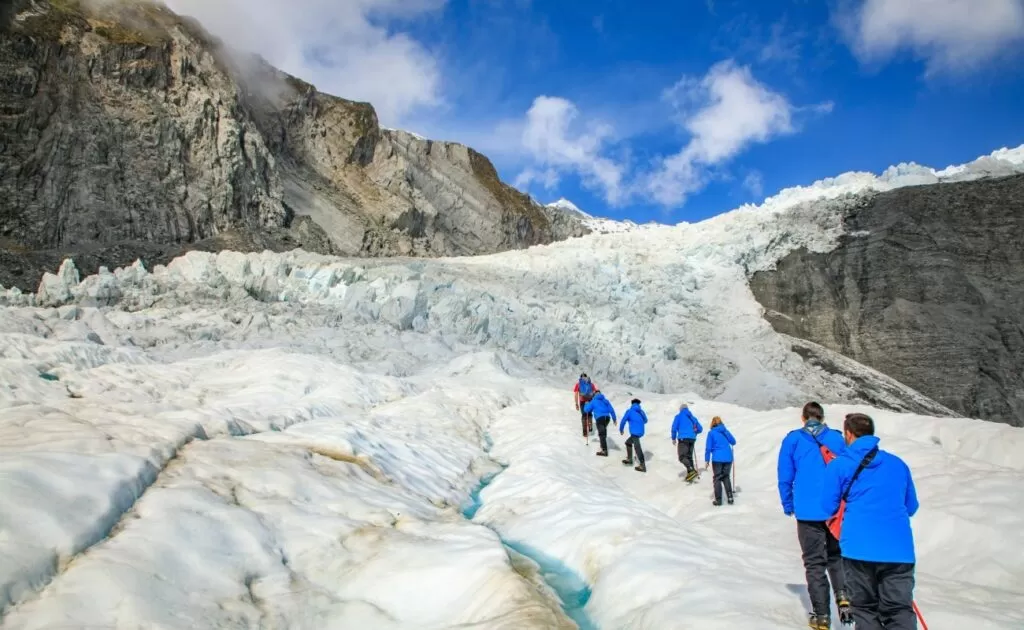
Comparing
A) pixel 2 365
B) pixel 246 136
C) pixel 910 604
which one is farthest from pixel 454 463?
pixel 246 136

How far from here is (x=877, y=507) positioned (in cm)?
356

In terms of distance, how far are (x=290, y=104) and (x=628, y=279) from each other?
34502mm

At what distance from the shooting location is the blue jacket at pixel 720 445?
26.3ft

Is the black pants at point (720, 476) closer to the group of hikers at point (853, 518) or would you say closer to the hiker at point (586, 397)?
the group of hikers at point (853, 518)

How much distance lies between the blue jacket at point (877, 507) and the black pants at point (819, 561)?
635mm

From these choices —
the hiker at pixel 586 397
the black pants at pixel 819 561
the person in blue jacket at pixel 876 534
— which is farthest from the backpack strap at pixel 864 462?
the hiker at pixel 586 397

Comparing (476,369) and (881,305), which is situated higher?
(881,305)

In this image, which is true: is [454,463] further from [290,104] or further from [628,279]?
[290,104]

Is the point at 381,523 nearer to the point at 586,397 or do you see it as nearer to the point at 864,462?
the point at 864,462

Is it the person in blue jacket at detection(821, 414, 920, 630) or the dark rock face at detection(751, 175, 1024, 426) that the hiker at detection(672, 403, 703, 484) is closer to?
the person in blue jacket at detection(821, 414, 920, 630)

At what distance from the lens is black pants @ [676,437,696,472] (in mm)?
9320

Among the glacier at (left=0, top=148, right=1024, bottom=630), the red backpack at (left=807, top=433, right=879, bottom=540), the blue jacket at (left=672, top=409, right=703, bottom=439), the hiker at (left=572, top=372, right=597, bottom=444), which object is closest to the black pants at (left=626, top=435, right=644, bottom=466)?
the glacier at (left=0, top=148, right=1024, bottom=630)

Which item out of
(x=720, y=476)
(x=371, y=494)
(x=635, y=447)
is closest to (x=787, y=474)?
(x=720, y=476)

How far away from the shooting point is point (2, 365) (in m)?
8.77
